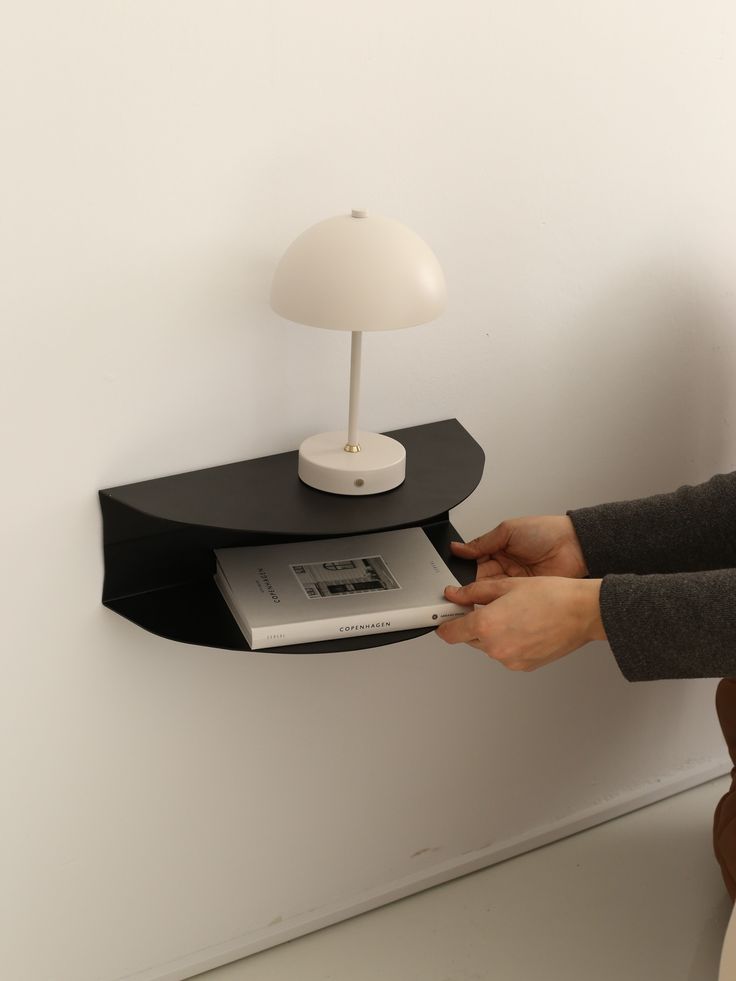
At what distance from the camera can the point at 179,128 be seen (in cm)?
98

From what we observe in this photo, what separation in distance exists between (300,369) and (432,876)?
2.80ft

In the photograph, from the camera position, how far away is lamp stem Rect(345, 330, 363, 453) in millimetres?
1073

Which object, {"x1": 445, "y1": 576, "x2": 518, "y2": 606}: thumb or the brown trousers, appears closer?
{"x1": 445, "y1": 576, "x2": 518, "y2": 606}: thumb

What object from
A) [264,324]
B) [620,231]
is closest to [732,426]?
[620,231]

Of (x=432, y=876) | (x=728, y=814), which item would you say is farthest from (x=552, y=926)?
(x=728, y=814)

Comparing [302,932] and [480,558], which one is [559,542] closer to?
[480,558]

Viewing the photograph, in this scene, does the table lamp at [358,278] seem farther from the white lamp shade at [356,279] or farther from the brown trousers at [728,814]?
the brown trousers at [728,814]

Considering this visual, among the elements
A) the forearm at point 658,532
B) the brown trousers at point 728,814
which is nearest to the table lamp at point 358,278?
the forearm at point 658,532

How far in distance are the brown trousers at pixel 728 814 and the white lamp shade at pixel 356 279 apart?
852 millimetres

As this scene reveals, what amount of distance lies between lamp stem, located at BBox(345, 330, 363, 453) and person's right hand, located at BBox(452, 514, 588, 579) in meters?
0.22

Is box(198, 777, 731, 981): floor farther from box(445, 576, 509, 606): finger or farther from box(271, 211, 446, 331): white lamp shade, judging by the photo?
box(271, 211, 446, 331): white lamp shade

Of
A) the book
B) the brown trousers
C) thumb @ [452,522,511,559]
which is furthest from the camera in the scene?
the brown trousers

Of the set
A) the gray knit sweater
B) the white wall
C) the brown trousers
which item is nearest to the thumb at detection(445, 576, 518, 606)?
the gray knit sweater

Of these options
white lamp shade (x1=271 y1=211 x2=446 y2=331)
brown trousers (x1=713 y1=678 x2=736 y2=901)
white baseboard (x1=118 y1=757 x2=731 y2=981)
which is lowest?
white baseboard (x1=118 y1=757 x2=731 y2=981)
